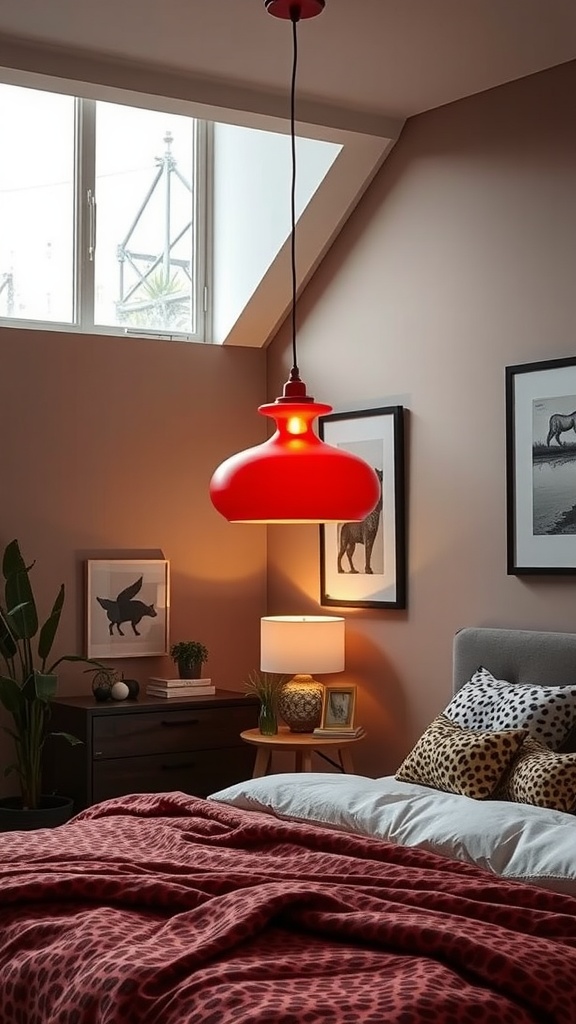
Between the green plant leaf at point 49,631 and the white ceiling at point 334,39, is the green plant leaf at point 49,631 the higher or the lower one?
the lower one

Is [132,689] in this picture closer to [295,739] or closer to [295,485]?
[295,739]

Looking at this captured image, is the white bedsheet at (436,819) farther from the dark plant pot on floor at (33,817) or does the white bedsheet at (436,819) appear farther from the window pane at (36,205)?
the window pane at (36,205)

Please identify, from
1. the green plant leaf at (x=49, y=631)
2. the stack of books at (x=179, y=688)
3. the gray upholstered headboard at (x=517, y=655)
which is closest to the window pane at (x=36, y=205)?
the green plant leaf at (x=49, y=631)

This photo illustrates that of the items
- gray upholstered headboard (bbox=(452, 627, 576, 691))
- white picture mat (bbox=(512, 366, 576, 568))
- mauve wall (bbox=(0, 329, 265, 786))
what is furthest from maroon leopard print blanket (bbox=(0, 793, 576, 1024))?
mauve wall (bbox=(0, 329, 265, 786))

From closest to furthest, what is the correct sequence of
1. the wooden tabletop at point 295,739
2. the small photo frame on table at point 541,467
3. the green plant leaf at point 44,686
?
the small photo frame on table at point 541,467 < the green plant leaf at point 44,686 < the wooden tabletop at point 295,739

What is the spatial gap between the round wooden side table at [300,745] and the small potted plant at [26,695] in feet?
2.27

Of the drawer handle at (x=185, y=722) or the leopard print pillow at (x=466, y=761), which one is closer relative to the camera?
the leopard print pillow at (x=466, y=761)

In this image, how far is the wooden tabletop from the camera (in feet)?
16.0

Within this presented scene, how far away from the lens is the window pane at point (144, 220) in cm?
550

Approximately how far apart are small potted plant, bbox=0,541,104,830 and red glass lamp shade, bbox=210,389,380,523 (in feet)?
7.07

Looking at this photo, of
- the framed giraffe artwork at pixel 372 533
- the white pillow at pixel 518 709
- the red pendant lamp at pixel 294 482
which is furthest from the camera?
the framed giraffe artwork at pixel 372 533

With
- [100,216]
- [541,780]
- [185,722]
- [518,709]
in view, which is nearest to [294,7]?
[100,216]

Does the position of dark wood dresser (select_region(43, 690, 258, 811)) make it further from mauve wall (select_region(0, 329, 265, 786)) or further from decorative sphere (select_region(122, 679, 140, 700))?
mauve wall (select_region(0, 329, 265, 786))

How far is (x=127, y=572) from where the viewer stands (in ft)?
17.7
